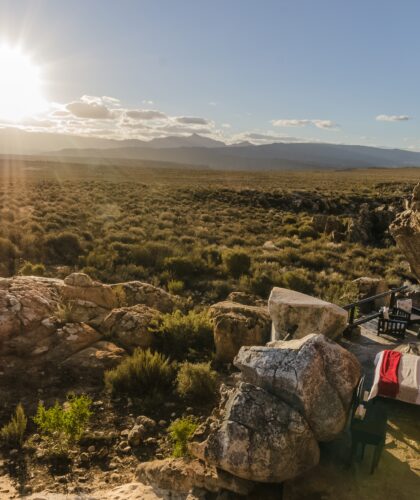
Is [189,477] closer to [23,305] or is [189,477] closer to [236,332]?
[236,332]

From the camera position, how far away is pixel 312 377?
5207 mm

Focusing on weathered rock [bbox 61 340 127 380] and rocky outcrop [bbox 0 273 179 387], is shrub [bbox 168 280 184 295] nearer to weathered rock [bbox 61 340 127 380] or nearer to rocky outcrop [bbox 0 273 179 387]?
rocky outcrop [bbox 0 273 179 387]

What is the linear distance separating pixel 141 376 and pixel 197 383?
1080 mm

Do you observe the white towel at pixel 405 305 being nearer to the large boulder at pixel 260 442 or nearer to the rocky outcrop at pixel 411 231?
the rocky outcrop at pixel 411 231

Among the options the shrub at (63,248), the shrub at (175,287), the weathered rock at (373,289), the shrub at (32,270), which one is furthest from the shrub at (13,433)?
the shrub at (63,248)

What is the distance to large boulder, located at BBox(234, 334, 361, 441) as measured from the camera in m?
5.14

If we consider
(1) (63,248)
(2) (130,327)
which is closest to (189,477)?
(2) (130,327)

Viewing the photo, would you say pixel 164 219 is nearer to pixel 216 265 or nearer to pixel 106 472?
pixel 216 265

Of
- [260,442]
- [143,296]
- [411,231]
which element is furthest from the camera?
[143,296]

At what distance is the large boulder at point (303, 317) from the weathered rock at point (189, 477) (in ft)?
10.3

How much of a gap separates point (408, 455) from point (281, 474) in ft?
6.44

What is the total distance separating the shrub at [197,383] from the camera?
7555 millimetres

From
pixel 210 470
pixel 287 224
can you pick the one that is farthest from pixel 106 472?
pixel 287 224

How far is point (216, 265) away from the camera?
56.5ft
